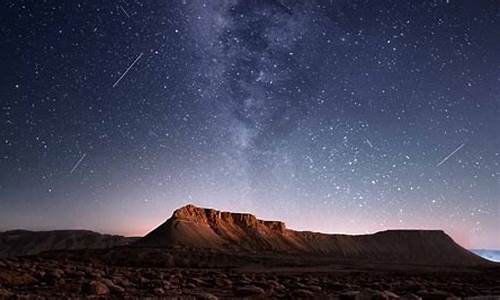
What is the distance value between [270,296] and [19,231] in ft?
560

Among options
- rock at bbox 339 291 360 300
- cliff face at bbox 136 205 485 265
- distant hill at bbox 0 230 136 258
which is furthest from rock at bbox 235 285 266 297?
distant hill at bbox 0 230 136 258

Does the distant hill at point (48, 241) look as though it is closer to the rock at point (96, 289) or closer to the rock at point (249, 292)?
the rock at point (249, 292)

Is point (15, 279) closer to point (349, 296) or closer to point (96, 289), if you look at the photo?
point (96, 289)

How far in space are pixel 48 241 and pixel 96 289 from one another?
484ft

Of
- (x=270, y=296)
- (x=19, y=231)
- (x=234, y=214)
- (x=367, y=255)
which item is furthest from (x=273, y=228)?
(x=270, y=296)

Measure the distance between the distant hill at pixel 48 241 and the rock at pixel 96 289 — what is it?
135 meters

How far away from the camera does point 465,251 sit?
429ft

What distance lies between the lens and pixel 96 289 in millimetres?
12141

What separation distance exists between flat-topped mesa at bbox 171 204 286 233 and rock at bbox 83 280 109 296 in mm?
99765

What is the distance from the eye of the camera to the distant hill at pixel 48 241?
137312 millimetres

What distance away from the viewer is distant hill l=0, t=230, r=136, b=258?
137 meters

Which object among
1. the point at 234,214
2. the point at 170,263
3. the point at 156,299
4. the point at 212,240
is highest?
the point at 234,214

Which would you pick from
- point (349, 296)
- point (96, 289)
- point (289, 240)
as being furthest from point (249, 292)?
point (289, 240)

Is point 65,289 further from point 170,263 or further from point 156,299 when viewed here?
point 170,263
